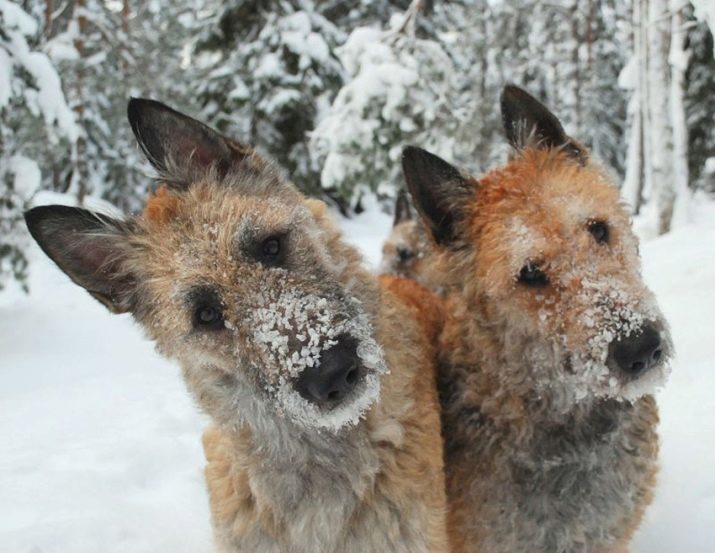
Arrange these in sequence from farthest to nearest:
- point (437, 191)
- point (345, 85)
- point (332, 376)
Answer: point (345, 85), point (437, 191), point (332, 376)

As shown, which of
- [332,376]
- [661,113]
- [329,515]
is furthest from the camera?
[661,113]

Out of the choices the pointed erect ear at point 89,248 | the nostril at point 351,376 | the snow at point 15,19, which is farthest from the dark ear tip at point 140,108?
the snow at point 15,19

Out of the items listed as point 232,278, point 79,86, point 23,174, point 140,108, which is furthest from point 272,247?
point 79,86

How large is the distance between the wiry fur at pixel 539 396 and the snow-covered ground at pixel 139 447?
0.76 meters

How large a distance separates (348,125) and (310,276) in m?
9.83

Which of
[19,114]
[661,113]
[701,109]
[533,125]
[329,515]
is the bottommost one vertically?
[19,114]

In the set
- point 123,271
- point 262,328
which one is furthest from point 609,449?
point 123,271

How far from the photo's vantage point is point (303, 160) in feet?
76.2

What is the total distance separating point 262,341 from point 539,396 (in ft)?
5.19

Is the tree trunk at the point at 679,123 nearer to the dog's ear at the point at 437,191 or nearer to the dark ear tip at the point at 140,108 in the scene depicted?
the dog's ear at the point at 437,191

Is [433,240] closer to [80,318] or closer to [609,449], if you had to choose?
[609,449]

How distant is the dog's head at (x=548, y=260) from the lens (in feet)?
9.47

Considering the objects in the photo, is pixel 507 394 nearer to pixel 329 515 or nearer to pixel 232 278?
pixel 329 515

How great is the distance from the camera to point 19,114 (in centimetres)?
1053
